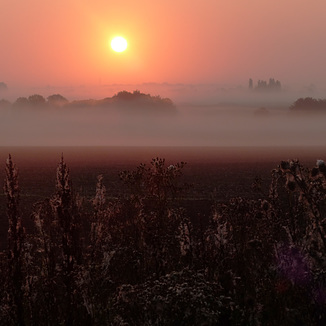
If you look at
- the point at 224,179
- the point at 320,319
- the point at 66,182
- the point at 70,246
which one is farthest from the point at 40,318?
the point at 224,179

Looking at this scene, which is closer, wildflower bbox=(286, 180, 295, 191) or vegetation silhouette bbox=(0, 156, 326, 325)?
vegetation silhouette bbox=(0, 156, 326, 325)

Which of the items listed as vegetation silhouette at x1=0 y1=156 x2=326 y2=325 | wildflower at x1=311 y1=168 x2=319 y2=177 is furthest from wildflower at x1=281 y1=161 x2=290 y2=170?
wildflower at x1=311 y1=168 x2=319 y2=177

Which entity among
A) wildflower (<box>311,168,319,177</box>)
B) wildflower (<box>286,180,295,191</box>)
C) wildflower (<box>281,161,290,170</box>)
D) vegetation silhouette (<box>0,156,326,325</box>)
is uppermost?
wildflower (<box>281,161,290,170</box>)

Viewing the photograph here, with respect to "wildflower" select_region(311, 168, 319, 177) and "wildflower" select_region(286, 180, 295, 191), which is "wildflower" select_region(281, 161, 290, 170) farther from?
"wildflower" select_region(311, 168, 319, 177)

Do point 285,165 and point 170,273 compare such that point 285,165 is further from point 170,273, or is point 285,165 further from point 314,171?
point 170,273

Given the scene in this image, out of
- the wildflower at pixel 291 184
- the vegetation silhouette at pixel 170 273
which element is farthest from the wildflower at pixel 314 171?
the wildflower at pixel 291 184

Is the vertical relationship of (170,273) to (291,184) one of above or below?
below

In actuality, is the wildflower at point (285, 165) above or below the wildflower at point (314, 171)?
above

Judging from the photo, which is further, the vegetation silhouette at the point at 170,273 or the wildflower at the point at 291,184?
the wildflower at the point at 291,184

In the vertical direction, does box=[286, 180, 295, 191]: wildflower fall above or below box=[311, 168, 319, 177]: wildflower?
below

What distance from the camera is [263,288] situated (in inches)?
382

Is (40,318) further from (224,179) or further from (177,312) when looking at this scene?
(224,179)

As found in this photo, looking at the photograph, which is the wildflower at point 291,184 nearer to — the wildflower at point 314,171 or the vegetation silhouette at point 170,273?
the vegetation silhouette at point 170,273

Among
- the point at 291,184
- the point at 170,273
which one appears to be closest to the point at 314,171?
the point at 291,184
